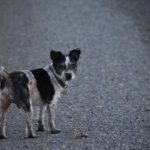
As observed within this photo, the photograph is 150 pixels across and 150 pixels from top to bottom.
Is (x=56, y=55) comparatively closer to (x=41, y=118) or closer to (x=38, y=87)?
(x=38, y=87)

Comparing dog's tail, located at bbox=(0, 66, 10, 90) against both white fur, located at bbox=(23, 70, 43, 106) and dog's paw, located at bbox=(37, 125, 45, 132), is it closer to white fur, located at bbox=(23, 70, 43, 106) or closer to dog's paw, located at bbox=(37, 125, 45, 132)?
white fur, located at bbox=(23, 70, 43, 106)

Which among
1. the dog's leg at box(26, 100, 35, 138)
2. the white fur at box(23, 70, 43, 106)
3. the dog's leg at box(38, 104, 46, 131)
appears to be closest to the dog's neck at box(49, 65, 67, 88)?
the white fur at box(23, 70, 43, 106)

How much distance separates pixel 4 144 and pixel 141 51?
1011cm

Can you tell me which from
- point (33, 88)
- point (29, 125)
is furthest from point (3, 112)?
point (33, 88)

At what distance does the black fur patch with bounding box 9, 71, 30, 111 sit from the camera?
32.6 ft

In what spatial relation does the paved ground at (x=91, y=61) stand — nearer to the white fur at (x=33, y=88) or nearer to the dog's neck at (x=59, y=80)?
the white fur at (x=33, y=88)

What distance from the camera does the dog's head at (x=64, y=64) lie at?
10.1 m

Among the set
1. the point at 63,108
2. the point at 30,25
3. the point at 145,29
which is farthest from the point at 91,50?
the point at 63,108

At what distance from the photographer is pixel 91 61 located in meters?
18.3

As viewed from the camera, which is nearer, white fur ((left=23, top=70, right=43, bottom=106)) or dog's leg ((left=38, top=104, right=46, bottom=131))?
white fur ((left=23, top=70, right=43, bottom=106))

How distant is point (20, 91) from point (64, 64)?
2.51 feet

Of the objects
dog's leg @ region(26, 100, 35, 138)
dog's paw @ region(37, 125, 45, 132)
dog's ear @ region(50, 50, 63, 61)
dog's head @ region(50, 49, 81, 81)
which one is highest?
dog's ear @ region(50, 50, 63, 61)

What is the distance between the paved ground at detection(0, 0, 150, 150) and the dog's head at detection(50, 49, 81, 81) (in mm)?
872

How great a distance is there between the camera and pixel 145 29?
22.6 meters
